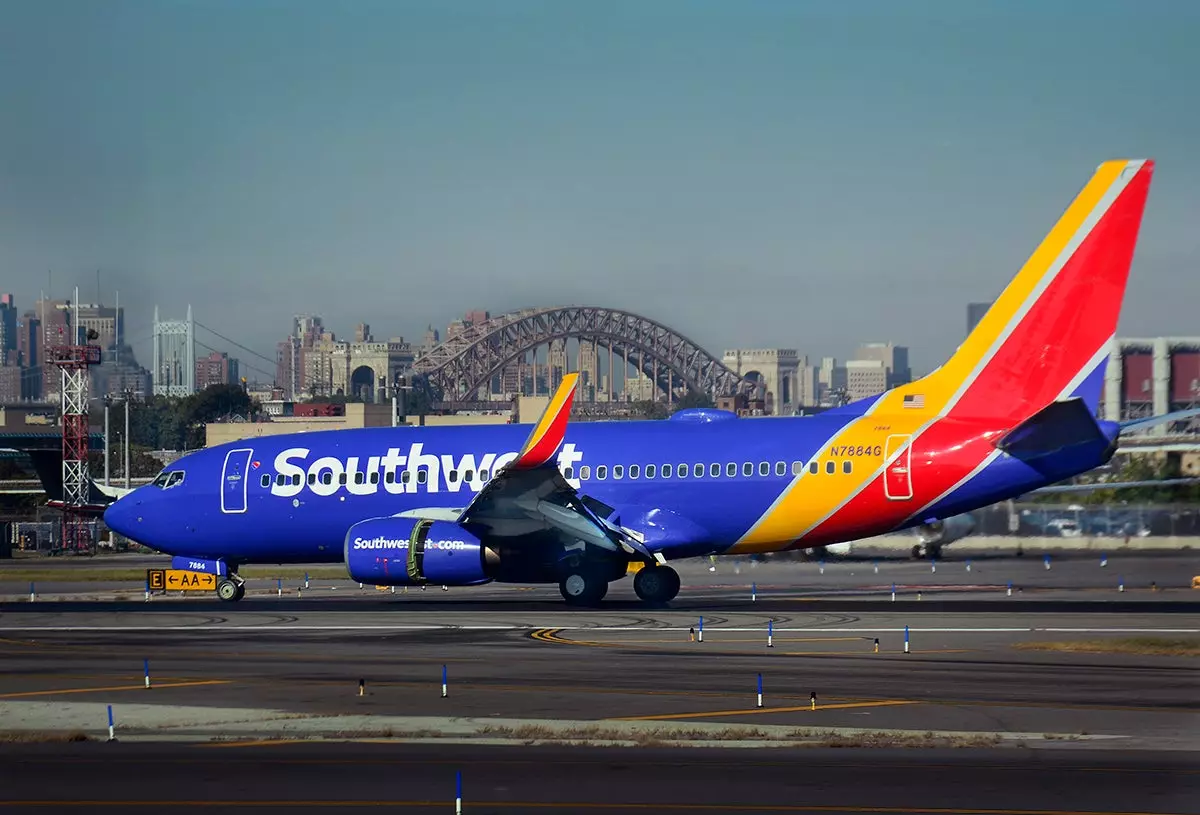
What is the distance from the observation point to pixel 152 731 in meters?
17.4

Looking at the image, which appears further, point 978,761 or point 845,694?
point 845,694

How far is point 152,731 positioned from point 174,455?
92.6 metres

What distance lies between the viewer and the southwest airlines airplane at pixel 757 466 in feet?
106

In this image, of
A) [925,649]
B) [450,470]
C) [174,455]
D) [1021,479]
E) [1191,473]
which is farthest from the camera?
[174,455]

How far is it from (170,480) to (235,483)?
2.19 metres

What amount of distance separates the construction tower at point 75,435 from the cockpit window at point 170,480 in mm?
30548

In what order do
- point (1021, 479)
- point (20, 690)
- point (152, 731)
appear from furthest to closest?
point (1021, 479)
point (20, 690)
point (152, 731)

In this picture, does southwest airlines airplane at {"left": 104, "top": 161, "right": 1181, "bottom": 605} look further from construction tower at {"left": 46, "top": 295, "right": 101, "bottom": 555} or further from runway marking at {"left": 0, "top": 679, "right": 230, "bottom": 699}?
construction tower at {"left": 46, "top": 295, "right": 101, "bottom": 555}

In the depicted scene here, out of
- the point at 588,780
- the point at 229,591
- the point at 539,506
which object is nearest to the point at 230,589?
the point at 229,591

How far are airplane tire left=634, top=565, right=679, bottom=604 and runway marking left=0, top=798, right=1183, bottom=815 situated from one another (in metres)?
21.3

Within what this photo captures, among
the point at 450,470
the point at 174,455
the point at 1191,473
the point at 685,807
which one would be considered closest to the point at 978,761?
the point at 685,807

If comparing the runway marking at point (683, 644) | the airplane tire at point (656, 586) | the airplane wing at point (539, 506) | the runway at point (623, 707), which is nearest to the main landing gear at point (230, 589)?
the runway at point (623, 707)

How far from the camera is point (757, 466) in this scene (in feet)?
111

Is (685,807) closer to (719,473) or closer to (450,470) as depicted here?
(719,473)
